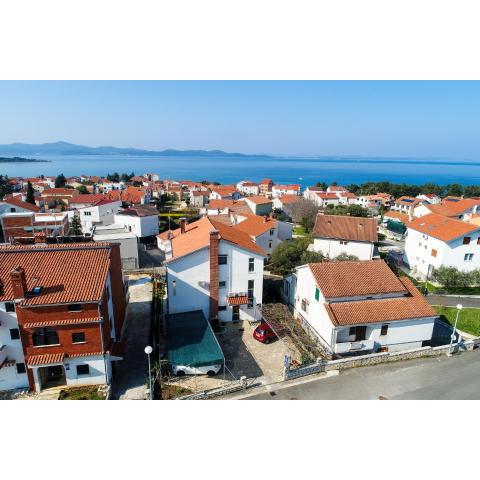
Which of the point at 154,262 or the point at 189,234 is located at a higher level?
the point at 189,234

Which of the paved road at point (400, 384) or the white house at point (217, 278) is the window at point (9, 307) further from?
the paved road at point (400, 384)

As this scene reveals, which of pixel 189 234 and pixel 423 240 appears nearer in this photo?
pixel 189 234

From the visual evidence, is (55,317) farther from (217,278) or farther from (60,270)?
(217,278)

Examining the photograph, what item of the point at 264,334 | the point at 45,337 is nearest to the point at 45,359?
the point at 45,337

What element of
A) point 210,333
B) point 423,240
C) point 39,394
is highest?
point 423,240

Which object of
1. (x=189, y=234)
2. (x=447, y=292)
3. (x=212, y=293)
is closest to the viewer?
(x=212, y=293)

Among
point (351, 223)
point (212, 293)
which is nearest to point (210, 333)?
point (212, 293)
